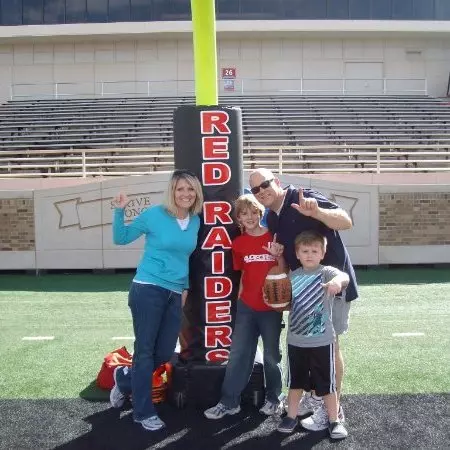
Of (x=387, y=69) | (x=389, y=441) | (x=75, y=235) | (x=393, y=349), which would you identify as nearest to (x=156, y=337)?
(x=389, y=441)

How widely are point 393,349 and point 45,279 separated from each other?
6657mm

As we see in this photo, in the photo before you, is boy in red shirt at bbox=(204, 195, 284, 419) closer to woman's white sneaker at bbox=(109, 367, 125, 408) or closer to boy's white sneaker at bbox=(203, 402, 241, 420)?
boy's white sneaker at bbox=(203, 402, 241, 420)

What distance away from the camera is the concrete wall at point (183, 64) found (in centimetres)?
2236

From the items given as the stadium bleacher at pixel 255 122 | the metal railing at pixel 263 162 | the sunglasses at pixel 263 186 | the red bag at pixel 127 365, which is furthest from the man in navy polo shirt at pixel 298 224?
the stadium bleacher at pixel 255 122

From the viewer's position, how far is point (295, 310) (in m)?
3.50

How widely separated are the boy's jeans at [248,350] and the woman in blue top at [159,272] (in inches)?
16.3

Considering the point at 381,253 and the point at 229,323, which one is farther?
the point at 381,253

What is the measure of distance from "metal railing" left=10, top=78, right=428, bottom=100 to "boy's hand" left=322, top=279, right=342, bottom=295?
1940 centimetres

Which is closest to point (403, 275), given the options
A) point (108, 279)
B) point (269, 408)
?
point (108, 279)

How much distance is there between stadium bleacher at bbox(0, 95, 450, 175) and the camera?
57.5 feet

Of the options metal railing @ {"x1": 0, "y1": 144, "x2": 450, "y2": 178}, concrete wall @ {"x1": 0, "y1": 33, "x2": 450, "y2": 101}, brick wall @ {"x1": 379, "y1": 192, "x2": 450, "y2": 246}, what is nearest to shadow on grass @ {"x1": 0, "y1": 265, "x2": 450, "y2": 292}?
brick wall @ {"x1": 379, "y1": 192, "x2": 450, "y2": 246}

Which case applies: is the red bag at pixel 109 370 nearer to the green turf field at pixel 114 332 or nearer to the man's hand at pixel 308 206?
the green turf field at pixel 114 332

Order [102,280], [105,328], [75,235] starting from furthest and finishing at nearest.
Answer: [75,235]
[102,280]
[105,328]

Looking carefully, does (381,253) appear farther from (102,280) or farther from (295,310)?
(295,310)
